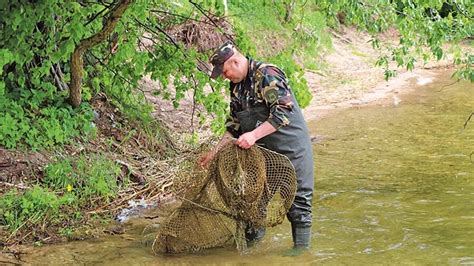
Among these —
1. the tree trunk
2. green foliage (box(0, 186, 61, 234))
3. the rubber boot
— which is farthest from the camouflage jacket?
green foliage (box(0, 186, 61, 234))

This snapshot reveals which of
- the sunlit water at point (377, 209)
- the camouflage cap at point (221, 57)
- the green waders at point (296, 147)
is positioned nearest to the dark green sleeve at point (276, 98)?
the green waders at point (296, 147)

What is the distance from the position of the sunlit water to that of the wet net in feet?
0.49

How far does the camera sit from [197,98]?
27.0 ft

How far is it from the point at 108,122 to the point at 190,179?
277 cm

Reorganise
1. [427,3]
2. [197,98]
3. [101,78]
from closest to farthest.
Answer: [427,3]
[197,98]
[101,78]

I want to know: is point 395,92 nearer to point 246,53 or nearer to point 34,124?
point 246,53

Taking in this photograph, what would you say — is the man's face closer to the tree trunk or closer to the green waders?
the green waders

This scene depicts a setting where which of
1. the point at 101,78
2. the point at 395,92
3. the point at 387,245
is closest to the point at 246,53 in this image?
the point at 101,78

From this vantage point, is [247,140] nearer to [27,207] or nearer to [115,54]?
[27,207]

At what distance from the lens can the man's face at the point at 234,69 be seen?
5.63 meters

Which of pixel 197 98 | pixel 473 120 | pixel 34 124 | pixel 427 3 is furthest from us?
pixel 473 120

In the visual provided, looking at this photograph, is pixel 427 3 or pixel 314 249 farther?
pixel 427 3

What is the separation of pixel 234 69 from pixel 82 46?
8.22 ft

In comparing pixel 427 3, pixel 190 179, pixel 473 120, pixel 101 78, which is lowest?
pixel 473 120
